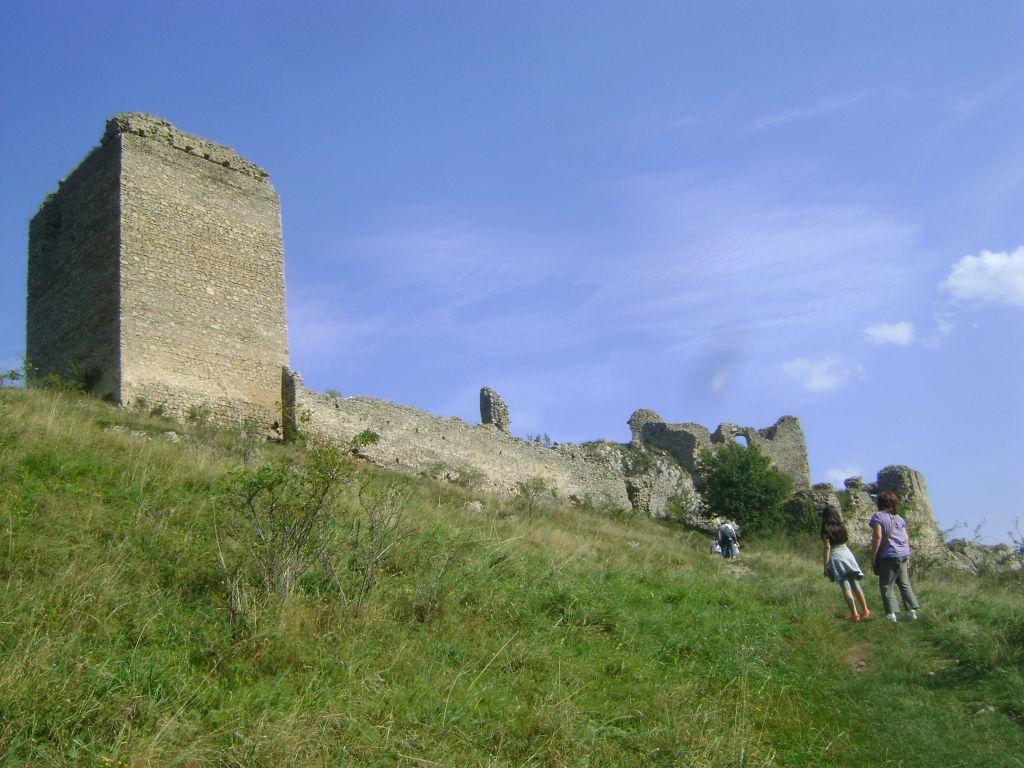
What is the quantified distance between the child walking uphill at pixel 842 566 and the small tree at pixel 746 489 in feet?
47.1

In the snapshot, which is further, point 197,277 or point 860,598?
point 197,277

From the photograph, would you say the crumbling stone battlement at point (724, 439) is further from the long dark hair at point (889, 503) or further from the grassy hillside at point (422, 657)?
the grassy hillside at point (422, 657)

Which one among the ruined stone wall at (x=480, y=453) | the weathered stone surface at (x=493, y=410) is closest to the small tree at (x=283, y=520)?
the ruined stone wall at (x=480, y=453)

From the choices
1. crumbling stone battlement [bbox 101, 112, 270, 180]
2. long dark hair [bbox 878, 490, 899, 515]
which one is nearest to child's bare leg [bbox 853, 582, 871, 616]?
long dark hair [bbox 878, 490, 899, 515]

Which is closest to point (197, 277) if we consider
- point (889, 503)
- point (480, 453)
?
point (480, 453)

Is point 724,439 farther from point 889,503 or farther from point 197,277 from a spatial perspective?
point 889,503

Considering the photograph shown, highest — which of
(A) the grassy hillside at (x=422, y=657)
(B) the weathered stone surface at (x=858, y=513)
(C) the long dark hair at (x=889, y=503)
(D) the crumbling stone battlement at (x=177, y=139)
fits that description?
(D) the crumbling stone battlement at (x=177, y=139)

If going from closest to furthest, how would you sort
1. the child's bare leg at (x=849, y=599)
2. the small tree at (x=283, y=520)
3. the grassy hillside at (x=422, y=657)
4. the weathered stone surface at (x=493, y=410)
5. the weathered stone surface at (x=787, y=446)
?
the grassy hillside at (x=422, y=657), the small tree at (x=283, y=520), the child's bare leg at (x=849, y=599), the weathered stone surface at (x=493, y=410), the weathered stone surface at (x=787, y=446)

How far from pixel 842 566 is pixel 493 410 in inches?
572

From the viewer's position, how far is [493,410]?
24.4 meters

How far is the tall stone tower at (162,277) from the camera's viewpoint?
16656 millimetres

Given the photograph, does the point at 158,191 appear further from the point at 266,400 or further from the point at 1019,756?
the point at 1019,756

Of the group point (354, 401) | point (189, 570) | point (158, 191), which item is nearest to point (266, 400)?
point (354, 401)

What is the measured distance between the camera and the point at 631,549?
14.8 metres
